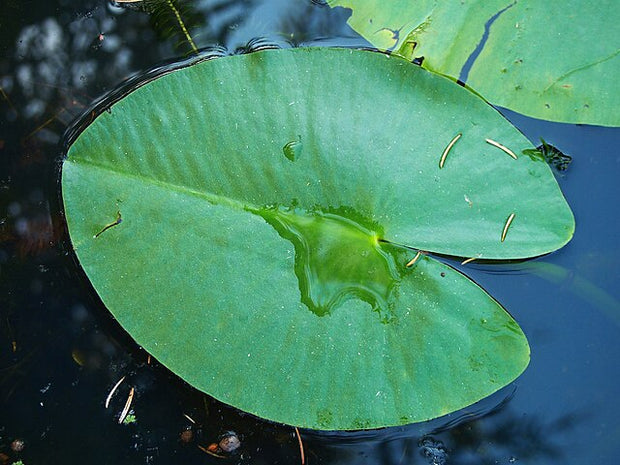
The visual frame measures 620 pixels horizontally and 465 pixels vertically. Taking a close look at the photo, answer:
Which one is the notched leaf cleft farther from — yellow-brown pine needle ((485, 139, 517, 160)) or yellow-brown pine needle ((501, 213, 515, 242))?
yellow-brown pine needle ((485, 139, 517, 160))

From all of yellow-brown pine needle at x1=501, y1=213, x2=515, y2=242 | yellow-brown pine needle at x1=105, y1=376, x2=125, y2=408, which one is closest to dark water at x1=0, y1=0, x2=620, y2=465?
yellow-brown pine needle at x1=105, y1=376, x2=125, y2=408

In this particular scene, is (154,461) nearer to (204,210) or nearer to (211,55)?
(204,210)

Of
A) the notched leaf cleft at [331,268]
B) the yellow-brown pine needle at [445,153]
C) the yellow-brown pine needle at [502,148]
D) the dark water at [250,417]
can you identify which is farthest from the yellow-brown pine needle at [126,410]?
the yellow-brown pine needle at [502,148]

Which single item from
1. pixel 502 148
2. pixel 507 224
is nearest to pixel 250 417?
pixel 507 224

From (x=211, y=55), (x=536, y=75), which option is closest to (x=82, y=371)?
(x=211, y=55)

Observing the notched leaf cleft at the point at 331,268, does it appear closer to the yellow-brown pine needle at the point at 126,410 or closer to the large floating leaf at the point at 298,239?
the large floating leaf at the point at 298,239

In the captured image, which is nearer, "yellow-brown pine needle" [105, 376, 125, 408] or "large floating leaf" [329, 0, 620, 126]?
"large floating leaf" [329, 0, 620, 126]
